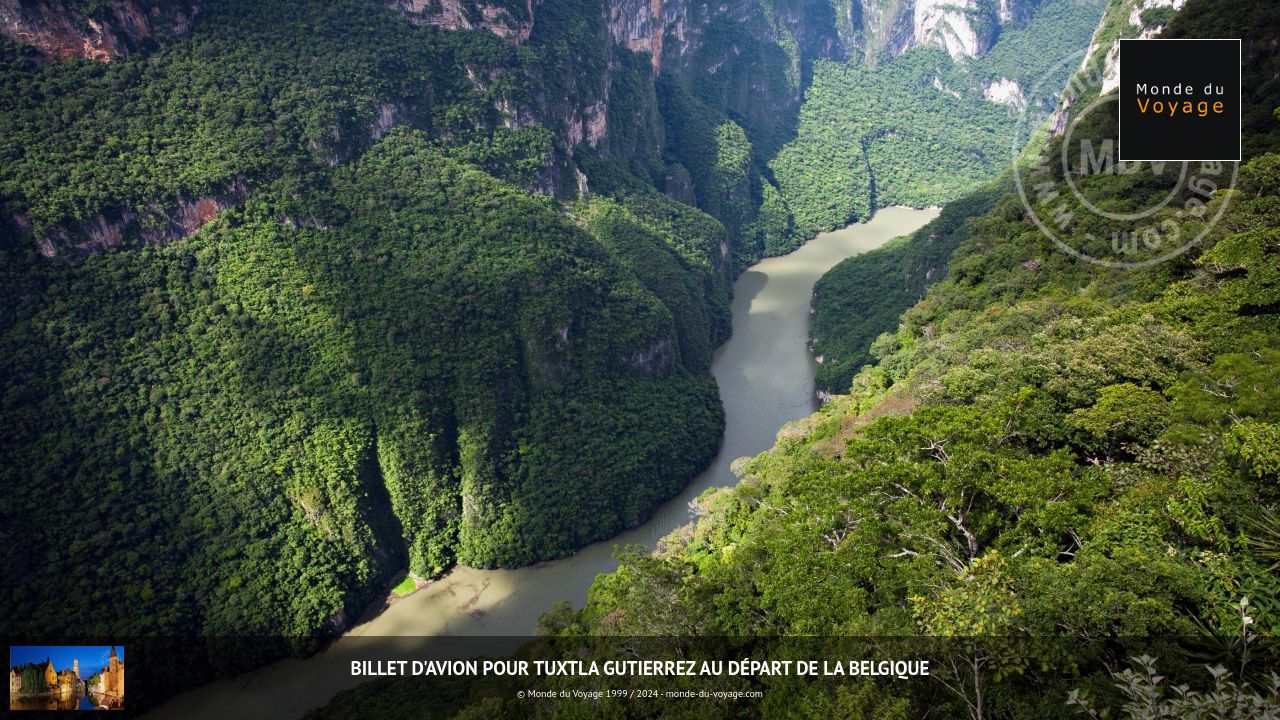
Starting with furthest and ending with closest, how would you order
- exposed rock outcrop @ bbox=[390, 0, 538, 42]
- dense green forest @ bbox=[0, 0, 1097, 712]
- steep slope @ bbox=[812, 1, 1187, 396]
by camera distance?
exposed rock outcrop @ bbox=[390, 0, 538, 42], steep slope @ bbox=[812, 1, 1187, 396], dense green forest @ bbox=[0, 0, 1097, 712]

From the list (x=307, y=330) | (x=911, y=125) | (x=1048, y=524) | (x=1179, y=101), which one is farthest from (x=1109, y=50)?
(x=911, y=125)

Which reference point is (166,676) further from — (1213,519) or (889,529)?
(1213,519)

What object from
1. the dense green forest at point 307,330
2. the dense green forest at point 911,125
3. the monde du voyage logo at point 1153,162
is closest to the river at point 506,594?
the dense green forest at point 307,330

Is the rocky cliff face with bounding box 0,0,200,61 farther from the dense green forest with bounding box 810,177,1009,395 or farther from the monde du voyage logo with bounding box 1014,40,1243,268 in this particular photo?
the monde du voyage logo with bounding box 1014,40,1243,268

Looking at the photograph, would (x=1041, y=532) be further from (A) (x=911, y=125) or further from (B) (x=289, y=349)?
(A) (x=911, y=125)

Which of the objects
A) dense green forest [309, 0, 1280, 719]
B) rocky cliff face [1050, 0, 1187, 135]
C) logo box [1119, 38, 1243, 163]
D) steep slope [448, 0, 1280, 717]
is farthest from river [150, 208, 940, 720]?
logo box [1119, 38, 1243, 163]

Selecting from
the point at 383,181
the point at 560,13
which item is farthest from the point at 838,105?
the point at 383,181
